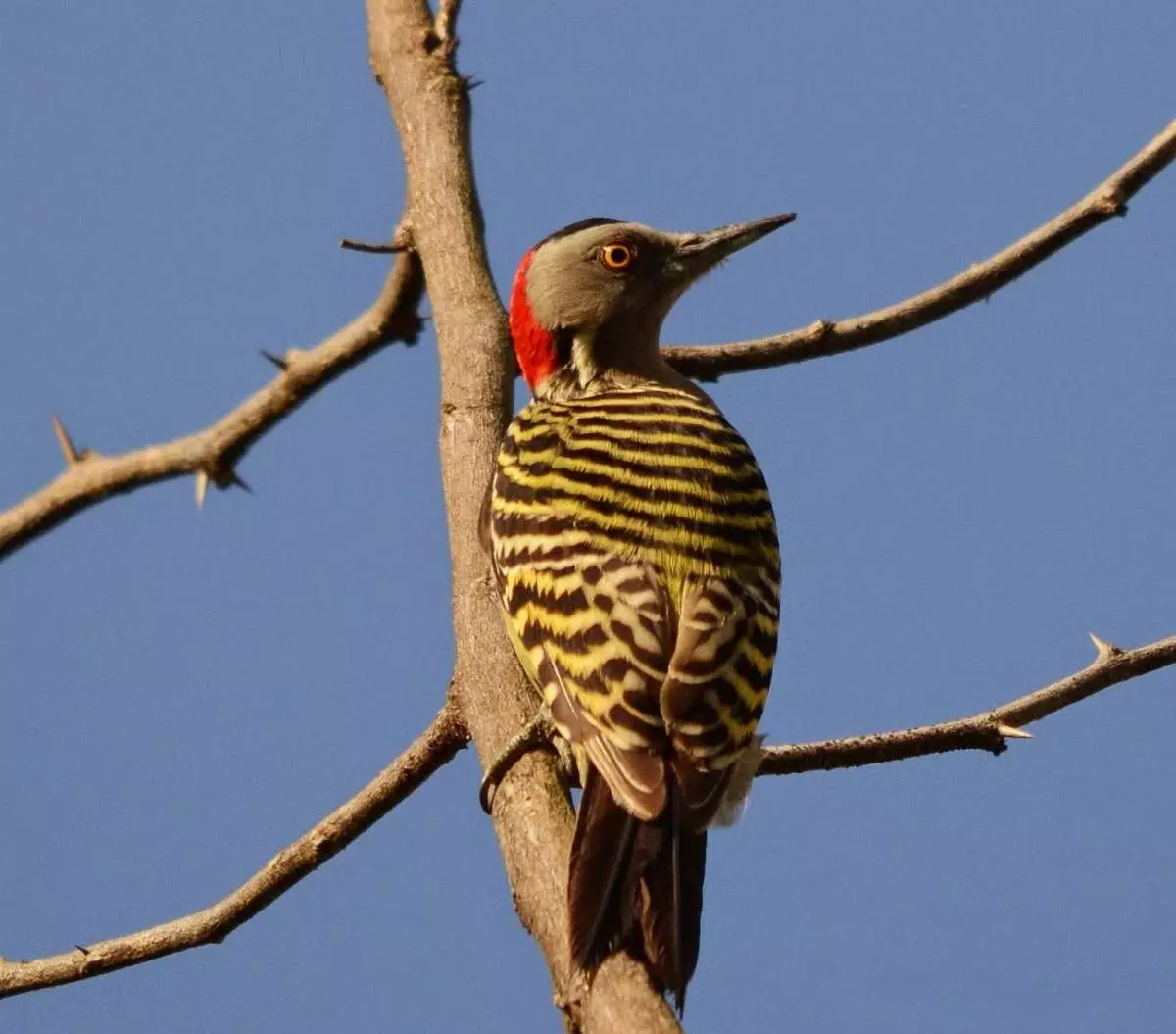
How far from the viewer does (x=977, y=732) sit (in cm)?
445

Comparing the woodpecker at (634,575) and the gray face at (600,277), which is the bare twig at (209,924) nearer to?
the woodpecker at (634,575)

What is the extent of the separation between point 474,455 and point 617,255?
1.28 m

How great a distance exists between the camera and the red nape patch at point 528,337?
19.8 feet

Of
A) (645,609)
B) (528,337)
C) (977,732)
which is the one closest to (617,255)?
(528,337)

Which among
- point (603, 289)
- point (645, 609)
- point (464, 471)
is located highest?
point (603, 289)

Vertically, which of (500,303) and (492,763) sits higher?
(500,303)

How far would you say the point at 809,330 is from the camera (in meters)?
5.52

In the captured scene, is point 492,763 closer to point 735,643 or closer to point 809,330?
point 735,643

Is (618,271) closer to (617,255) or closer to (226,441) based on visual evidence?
(617,255)

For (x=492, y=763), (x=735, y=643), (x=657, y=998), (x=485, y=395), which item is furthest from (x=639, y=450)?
(x=657, y=998)

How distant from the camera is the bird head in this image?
6004 millimetres

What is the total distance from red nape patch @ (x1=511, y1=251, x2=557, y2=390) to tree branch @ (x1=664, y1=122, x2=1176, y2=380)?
0.43 m

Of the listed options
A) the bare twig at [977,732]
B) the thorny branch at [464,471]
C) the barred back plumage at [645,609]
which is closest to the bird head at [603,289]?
the thorny branch at [464,471]

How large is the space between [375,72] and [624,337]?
3.71ft
